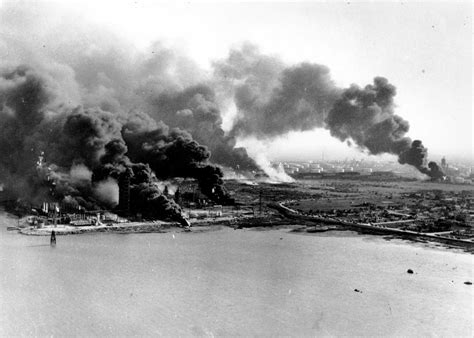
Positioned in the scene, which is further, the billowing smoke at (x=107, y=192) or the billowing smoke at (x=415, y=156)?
the billowing smoke at (x=415, y=156)

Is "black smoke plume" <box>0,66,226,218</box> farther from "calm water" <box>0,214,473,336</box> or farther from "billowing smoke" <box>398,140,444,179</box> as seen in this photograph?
"billowing smoke" <box>398,140,444,179</box>

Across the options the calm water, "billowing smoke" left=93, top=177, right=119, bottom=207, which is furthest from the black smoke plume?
the calm water

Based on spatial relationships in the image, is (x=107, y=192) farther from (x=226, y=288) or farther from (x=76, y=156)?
(x=226, y=288)

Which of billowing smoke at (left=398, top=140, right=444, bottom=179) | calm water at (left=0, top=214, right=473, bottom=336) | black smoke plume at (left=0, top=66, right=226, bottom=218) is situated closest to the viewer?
calm water at (left=0, top=214, right=473, bottom=336)

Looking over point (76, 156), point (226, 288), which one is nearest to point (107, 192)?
point (76, 156)

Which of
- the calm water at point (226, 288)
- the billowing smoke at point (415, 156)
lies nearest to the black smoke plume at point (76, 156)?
the calm water at point (226, 288)

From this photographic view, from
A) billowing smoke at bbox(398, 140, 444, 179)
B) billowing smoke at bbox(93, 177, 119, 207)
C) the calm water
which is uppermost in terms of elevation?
billowing smoke at bbox(398, 140, 444, 179)

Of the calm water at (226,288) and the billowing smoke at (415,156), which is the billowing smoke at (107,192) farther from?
the billowing smoke at (415,156)

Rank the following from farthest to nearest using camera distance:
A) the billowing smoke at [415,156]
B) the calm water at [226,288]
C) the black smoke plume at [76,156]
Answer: the billowing smoke at [415,156] < the black smoke plume at [76,156] < the calm water at [226,288]

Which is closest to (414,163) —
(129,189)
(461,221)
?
(461,221)
